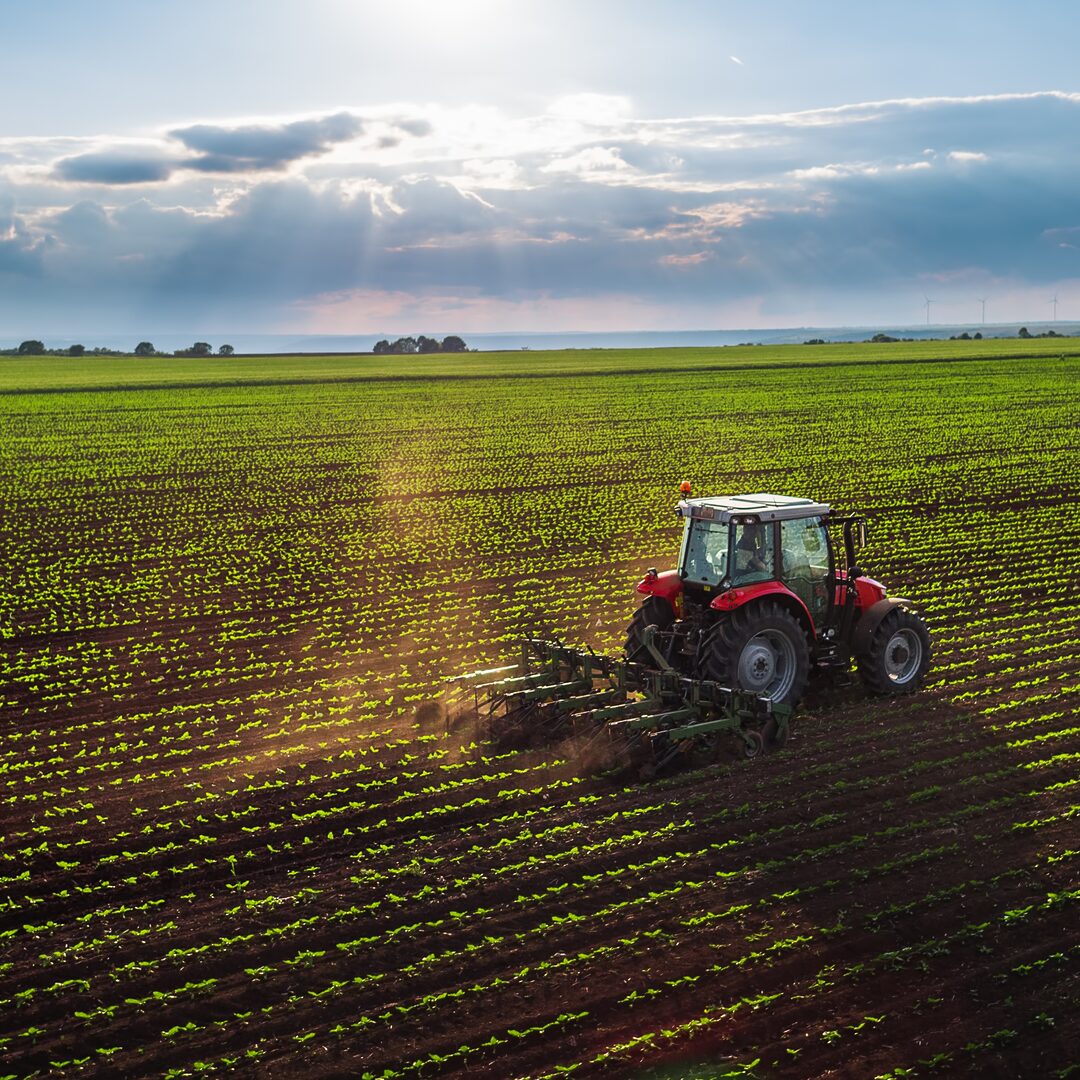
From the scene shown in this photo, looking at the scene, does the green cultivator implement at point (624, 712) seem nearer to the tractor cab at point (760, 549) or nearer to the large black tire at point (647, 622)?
the large black tire at point (647, 622)

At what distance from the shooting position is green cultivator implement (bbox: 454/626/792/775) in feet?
39.9

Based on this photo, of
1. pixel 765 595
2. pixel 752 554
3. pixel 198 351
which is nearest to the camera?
pixel 765 595

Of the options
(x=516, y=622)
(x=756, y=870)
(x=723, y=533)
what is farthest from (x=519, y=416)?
(x=756, y=870)

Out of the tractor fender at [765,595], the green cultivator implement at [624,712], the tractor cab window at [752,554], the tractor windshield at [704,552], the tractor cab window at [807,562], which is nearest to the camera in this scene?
the green cultivator implement at [624,712]

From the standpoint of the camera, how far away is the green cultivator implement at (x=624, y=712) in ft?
39.9

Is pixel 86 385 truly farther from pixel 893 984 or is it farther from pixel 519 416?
pixel 893 984

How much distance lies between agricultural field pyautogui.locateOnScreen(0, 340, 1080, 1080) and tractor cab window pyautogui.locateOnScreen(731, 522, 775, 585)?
5.95 feet

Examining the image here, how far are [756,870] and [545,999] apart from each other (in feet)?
8.35

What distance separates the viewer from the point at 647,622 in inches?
535

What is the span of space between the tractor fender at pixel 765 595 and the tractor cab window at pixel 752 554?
0.10 m

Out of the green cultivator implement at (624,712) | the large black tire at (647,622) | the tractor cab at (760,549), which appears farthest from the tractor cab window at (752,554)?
the green cultivator implement at (624,712)

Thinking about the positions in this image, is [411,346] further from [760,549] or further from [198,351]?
[760,549]

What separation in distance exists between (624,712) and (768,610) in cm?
200

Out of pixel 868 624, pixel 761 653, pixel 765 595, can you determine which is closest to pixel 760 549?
pixel 765 595
